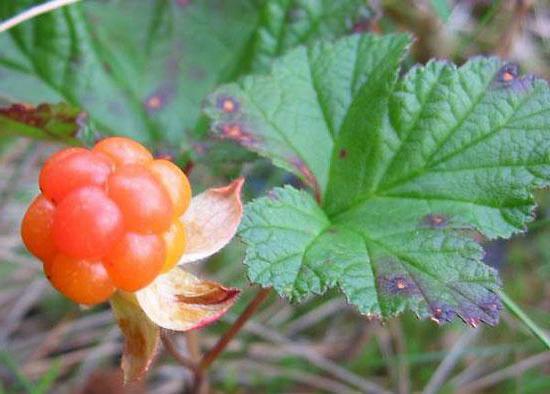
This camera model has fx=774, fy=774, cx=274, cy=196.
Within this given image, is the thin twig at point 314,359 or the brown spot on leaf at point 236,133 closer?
the brown spot on leaf at point 236,133

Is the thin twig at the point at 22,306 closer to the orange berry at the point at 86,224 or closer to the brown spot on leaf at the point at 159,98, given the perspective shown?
the brown spot on leaf at the point at 159,98

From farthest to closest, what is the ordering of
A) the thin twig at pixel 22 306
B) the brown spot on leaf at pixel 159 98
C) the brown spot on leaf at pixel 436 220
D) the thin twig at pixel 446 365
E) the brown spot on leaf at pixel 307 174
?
the thin twig at pixel 22 306, the thin twig at pixel 446 365, the brown spot on leaf at pixel 159 98, the brown spot on leaf at pixel 307 174, the brown spot on leaf at pixel 436 220

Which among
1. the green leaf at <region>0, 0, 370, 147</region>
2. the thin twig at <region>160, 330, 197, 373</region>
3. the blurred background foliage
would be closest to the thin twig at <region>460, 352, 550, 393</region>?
the blurred background foliage

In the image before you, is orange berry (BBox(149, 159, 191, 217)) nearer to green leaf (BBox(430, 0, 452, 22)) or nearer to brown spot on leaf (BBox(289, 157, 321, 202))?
brown spot on leaf (BBox(289, 157, 321, 202))

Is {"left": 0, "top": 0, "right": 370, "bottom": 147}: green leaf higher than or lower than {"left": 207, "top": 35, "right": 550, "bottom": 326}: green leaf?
lower

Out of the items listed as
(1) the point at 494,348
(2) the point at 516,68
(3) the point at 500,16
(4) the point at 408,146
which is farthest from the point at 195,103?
(3) the point at 500,16

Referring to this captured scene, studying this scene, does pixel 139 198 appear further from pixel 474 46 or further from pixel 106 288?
pixel 474 46

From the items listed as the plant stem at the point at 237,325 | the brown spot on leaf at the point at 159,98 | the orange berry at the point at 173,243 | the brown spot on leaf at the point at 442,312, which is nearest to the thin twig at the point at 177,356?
the plant stem at the point at 237,325

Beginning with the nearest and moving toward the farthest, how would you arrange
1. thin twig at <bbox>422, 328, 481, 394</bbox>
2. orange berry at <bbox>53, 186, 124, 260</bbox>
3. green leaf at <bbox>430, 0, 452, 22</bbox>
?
orange berry at <bbox>53, 186, 124, 260</bbox> < green leaf at <bbox>430, 0, 452, 22</bbox> < thin twig at <bbox>422, 328, 481, 394</bbox>
